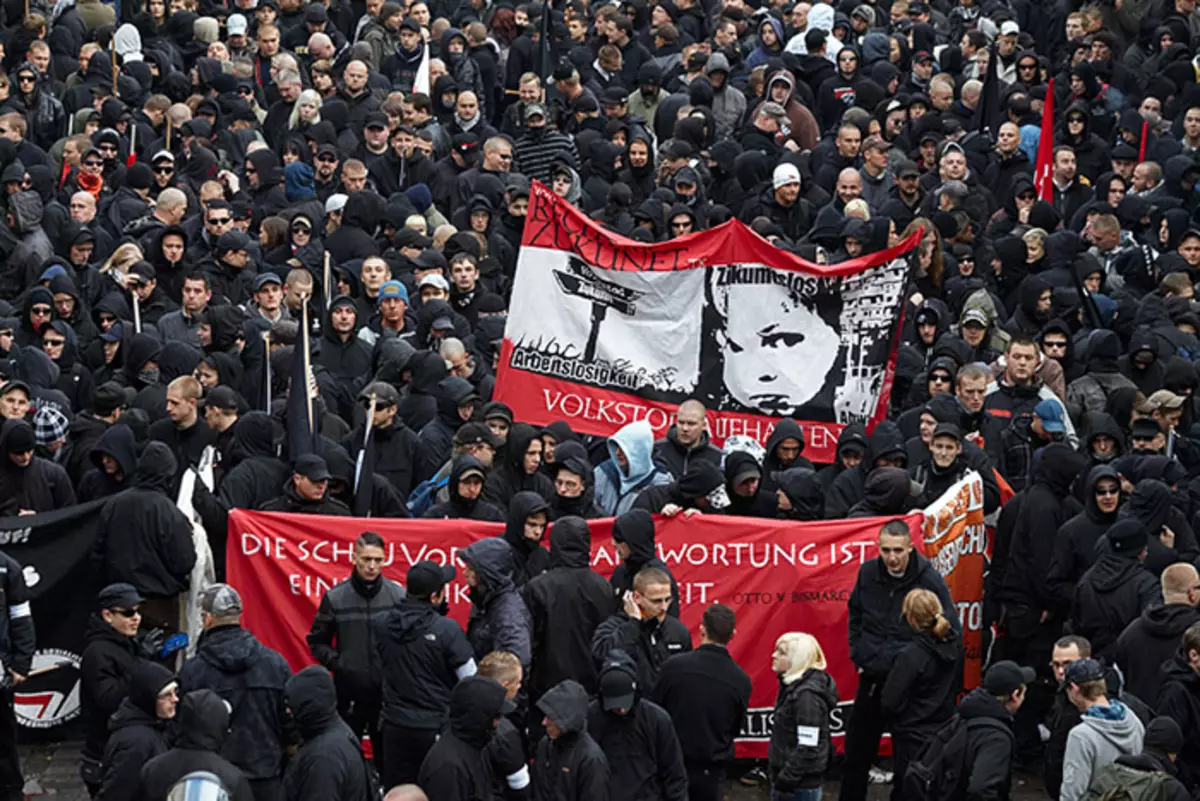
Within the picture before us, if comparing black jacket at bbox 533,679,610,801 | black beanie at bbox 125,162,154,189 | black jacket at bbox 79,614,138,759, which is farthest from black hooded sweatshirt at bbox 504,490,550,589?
black beanie at bbox 125,162,154,189

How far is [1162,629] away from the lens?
12.2 m

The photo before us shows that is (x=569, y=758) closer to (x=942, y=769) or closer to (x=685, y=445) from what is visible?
(x=942, y=769)

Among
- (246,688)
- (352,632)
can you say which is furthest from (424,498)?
(246,688)

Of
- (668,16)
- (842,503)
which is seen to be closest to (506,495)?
(842,503)

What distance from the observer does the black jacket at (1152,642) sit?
40.1ft

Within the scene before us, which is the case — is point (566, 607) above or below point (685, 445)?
below

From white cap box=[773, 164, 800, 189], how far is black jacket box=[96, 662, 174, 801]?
10661 millimetres

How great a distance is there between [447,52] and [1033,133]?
7091mm

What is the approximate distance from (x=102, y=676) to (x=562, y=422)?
13.6 feet

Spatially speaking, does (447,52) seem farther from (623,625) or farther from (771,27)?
(623,625)

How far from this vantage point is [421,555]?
1352 centimetres

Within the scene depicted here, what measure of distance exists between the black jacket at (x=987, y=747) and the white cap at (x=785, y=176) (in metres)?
9.77

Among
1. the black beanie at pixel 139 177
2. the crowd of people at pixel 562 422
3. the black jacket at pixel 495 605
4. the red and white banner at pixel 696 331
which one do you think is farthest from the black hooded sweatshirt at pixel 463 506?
the black beanie at pixel 139 177

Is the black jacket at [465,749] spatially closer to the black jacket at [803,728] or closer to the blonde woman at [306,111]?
the black jacket at [803,728]
